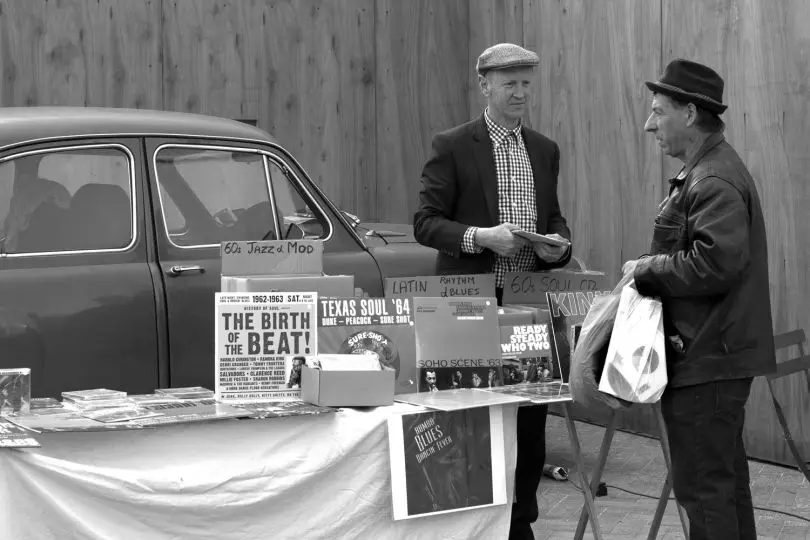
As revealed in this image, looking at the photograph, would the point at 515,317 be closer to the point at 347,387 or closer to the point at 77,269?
the point at 347,387

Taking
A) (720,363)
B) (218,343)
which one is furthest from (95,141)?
(720,363)

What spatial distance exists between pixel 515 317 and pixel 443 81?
19.0 feet

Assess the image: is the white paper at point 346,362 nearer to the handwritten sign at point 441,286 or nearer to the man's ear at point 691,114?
the handwritten sign at point 441,286

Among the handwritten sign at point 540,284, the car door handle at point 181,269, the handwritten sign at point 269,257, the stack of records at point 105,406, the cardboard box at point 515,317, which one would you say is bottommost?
the stack of records at point 105,406

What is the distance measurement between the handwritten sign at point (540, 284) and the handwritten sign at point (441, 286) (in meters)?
0.12

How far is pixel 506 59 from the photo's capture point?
510 centimetres

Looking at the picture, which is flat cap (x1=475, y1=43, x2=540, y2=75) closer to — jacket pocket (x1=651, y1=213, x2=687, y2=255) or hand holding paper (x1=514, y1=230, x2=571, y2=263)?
hand holding paper (x1=514, y1=230, x2=571, y2=263)

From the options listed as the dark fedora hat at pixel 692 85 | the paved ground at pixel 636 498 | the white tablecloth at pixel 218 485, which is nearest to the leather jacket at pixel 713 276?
the dark fedora hat at pixel 692 85

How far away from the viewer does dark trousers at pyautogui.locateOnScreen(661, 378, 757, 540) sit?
3988 millimetres

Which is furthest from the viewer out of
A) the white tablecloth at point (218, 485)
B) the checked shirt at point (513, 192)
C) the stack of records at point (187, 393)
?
the checked shirt at point (513, 192)

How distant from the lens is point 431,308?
4637mm

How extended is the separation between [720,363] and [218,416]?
162cm

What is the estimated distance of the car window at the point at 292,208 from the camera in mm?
6113

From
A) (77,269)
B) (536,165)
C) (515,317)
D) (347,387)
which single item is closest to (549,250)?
(515,317)
